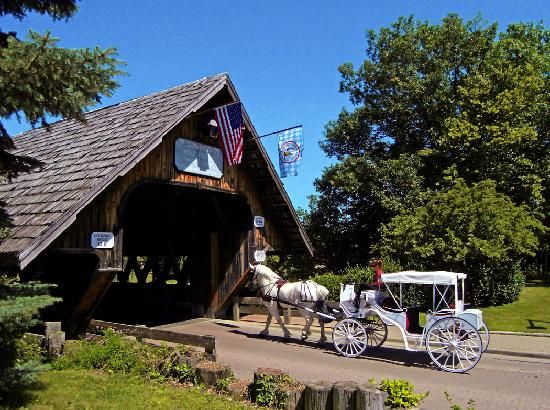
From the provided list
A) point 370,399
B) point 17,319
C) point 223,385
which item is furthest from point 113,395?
point 370,399

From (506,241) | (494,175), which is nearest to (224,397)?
(506,241)

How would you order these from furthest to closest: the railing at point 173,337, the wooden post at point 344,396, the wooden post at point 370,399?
the railing at point 173,337
the wooden post at point 344,396
the wooden post at point 370,399

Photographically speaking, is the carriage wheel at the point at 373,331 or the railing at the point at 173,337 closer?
the railing at the point at 173,337

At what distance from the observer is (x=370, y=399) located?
6.47 m

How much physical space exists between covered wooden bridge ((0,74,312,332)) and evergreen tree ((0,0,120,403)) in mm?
978

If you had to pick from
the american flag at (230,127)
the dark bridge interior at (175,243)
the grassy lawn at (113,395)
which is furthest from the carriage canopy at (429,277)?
the dark bridge interior at (175,243)

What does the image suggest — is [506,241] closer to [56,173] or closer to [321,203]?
[321,203]

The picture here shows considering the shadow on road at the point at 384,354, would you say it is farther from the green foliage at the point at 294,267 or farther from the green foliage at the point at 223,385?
the green foliage at the point at 294,267

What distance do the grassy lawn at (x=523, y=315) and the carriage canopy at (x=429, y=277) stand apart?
279 inches

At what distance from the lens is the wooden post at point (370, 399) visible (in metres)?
6.46

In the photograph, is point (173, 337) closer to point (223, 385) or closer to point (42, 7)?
point (223, 385)

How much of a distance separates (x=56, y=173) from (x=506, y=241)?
1729 cm

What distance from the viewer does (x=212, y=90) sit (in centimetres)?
1470

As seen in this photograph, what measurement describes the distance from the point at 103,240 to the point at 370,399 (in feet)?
26.3
